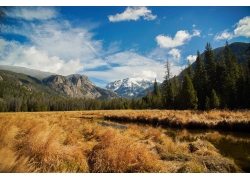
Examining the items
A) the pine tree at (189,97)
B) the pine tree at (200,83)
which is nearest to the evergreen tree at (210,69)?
the pine tree at (200,83)

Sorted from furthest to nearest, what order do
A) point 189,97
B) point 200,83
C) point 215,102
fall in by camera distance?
point 200,83 → point 189,97 → point 215,102

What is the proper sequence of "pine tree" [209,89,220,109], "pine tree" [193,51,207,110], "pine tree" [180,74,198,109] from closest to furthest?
"pine tree" [209,89,220,109], "pine tree" [180,74,198,109], "pine tree" [193,51,207,110]

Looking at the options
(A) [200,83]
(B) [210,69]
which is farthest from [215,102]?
(B) [210,69]

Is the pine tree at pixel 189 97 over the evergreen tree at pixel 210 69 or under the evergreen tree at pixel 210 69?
under

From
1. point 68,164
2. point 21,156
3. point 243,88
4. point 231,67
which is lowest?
point 68,164

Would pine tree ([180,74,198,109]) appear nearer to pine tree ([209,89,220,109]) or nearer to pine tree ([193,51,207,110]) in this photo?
pine tree ([193,51,207,110])

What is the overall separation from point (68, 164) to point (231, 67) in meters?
46.3

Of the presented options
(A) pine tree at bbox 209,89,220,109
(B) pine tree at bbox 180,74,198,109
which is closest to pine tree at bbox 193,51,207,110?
(B) pine tree at bbox 180,74,198,109

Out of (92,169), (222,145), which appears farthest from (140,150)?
(222,145)

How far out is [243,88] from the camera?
28.9 m

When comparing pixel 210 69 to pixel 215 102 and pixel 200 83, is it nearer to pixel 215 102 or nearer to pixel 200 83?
pixel 200 83

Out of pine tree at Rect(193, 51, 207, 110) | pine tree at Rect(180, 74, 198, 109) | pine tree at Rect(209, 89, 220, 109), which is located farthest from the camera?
pine tree at Rect(193, 51, 207, 110)

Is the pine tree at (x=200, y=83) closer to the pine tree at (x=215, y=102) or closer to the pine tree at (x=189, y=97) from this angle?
the pine tree at (x=189, y=97)
